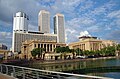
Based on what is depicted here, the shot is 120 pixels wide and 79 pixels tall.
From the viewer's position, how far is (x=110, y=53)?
180 metres

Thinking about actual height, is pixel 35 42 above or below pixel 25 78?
above

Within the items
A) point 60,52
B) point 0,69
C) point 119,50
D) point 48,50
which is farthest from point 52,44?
point 0,69

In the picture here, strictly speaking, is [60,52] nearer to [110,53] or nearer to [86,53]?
[86,53]

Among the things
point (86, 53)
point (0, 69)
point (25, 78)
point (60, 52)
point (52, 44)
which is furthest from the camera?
point (52, 44)

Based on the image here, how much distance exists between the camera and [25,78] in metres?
15.1

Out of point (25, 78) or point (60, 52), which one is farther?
point (60, 52)

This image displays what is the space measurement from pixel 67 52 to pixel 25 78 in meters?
148

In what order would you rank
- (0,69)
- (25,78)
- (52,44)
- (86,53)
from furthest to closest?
(52,44)
(86,53)
(0,69)
(25,78)

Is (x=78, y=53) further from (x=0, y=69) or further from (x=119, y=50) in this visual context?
(x=0, y=69)

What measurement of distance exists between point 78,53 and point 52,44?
28873 millimetres

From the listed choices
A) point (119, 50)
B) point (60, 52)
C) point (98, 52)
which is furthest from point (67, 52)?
point (119, 50)

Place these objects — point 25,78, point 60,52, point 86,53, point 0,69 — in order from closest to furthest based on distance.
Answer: point 25,78 → point 0,69 → point 60,52 → point 86,53

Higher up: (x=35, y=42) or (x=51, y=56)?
(x=35, y=42)

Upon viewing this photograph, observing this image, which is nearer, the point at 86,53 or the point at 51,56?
the point at 51,56
